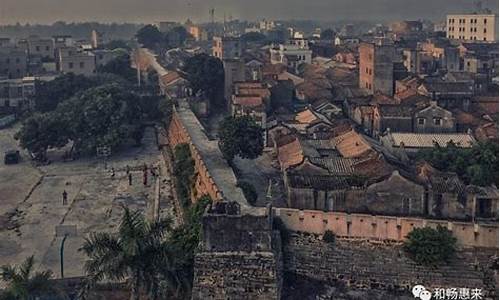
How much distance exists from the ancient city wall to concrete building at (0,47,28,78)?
35542 mm

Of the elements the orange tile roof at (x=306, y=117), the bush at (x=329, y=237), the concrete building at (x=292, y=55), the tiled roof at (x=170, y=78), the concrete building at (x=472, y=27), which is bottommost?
the bush at (x=329, y=237)

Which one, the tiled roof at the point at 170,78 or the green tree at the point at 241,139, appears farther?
the tiled roof at the point at 170,78

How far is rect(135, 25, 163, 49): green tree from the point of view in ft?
214

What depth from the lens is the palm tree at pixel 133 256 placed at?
11203mm

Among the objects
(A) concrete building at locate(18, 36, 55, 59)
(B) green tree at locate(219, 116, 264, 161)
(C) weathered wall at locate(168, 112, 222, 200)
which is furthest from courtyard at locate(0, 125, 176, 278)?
(A) concrete building at locate(18, 36, 55, 59)

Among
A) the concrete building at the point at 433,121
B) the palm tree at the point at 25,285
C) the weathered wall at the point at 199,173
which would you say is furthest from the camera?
the concrete building at the point at 433,121

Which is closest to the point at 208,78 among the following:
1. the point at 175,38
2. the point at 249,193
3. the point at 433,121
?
the point at 433,121

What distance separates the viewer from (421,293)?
40.6 ft

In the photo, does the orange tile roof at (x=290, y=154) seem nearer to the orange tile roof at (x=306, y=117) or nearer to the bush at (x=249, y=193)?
the bush at (x=249, y=193)

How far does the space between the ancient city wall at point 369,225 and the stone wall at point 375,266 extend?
167 mm

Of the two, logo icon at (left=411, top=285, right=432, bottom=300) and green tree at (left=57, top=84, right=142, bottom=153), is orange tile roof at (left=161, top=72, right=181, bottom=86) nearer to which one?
green tree at (left=57, top=84, right=142, bottom=153)

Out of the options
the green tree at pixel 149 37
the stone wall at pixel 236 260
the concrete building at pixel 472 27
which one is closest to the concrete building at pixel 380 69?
the stone wall at pixel 236 260

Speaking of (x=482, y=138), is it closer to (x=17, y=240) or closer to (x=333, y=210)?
(x=333, y=210)

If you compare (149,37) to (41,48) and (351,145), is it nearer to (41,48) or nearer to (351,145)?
(41,48)
